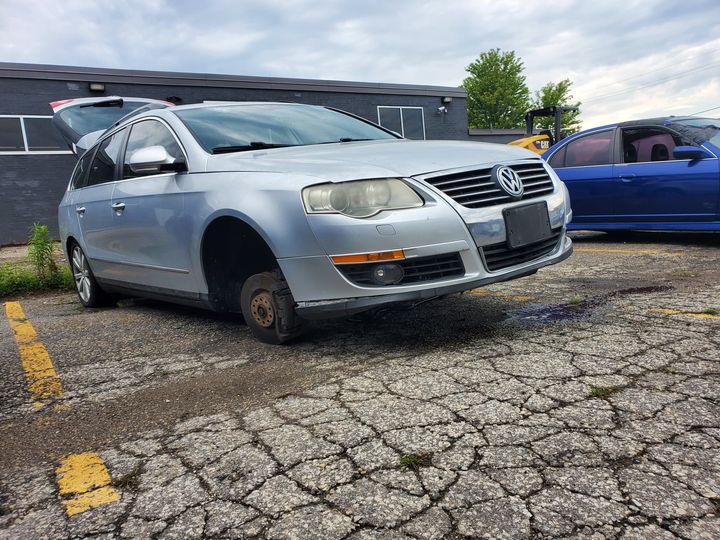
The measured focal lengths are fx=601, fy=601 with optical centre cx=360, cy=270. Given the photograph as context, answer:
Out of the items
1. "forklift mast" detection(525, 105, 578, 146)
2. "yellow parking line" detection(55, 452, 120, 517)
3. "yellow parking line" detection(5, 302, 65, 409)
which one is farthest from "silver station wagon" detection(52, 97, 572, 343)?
"forklift mast" detection(525, 105, 578, 146)

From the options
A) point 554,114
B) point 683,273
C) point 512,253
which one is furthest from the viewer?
point 554,114

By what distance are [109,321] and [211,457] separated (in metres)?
3.13

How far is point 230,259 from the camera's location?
12.4 feet

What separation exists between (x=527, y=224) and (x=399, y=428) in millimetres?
1614

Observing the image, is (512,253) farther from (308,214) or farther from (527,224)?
(308,214)

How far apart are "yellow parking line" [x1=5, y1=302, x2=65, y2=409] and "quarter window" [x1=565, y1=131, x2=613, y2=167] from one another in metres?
6.26

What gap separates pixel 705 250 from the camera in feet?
20.1

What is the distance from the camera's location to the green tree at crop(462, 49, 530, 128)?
51062mm

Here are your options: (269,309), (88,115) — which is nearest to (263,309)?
(269,309)

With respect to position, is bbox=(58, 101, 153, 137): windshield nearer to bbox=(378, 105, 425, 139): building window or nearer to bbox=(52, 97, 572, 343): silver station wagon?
bbox=(52, 97, 572, 343): silver station wagon

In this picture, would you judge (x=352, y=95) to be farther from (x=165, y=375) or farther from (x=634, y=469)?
(x=634, y=469)

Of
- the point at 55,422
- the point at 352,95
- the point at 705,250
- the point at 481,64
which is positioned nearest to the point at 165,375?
the point at 55,422

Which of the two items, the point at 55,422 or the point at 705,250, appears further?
the point at 705,250

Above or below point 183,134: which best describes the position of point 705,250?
below
